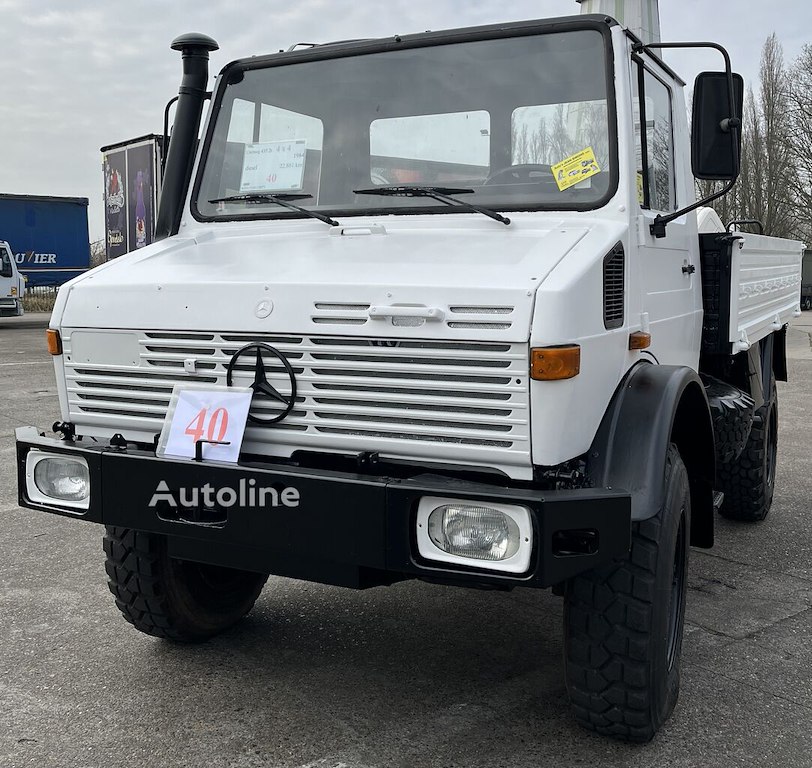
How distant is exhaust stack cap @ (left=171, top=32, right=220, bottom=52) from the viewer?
3801 mm

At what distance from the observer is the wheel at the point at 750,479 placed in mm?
5215

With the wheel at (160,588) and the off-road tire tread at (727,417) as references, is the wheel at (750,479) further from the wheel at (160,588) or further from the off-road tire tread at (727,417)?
the wheel at (160,588)

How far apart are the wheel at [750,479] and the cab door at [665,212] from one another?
1.35 m

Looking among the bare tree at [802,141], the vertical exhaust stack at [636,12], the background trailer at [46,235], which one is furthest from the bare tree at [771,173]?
the vertical exhaust stack at [636,12]

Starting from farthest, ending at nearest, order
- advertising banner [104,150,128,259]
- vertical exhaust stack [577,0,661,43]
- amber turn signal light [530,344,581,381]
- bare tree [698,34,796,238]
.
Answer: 1. bare tree [698,34,796,238]
2. advertising banner [104,150,128,259]
3. vertical exhaust stack [577,0,661,43]
4. amber turn signal light [530,344,581,381]

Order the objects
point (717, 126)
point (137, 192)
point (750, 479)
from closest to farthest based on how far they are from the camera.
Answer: point (717, 126) < point (750, 479) < point (137, 192)

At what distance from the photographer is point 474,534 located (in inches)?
99.1

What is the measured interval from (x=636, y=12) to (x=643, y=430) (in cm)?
505

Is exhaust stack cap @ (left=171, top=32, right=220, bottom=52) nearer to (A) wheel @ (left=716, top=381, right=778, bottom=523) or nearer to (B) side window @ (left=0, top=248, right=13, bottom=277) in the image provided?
(A) wheel @ (left=716, top=381, right=778, bottom=523)

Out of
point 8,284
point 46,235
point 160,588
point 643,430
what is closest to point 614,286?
point 643,430

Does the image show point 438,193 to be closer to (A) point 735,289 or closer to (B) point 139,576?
(A) point 735,289

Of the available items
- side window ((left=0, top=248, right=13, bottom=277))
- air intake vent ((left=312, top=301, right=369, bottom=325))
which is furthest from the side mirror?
side window ((left=0, top=248, right=13, bottom=277))

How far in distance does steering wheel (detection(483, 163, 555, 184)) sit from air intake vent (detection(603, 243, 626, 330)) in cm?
42

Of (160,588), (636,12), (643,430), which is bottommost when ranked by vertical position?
(160,588)
